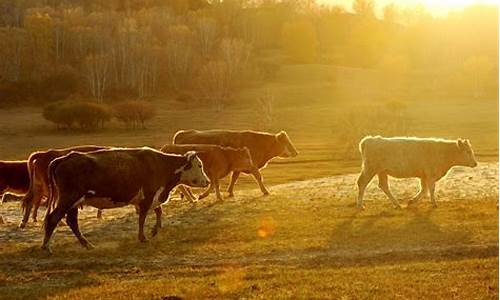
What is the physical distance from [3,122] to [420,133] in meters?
44.7

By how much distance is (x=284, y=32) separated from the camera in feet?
511

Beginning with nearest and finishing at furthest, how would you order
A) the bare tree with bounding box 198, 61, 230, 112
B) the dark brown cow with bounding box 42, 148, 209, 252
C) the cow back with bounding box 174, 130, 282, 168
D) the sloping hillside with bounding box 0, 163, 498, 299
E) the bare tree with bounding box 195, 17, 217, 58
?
the sloping hillside with bounding box 0, 163, 498, 299, the dark brown cow with bounding box 42, 148, 209, 252, the cow back with bounding box 174, 130, 282, 168, the bare tree with bounding box 198, 61, 230, 112, the bare tree with bounding box 195, 17, 217, 58

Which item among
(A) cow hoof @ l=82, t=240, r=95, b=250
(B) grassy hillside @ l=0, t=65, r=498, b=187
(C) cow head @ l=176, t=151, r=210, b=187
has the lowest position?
(B) grassy hillside @ l=0, t=65, r=498, b=187

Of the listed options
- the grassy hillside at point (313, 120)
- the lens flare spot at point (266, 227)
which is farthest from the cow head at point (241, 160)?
the grassy hillside at point (313, 120)

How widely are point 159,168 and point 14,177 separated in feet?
22.1

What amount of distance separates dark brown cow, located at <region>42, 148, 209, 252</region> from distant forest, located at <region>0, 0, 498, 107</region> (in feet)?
274

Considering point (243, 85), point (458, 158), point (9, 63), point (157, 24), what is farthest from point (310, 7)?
point (458, 158)

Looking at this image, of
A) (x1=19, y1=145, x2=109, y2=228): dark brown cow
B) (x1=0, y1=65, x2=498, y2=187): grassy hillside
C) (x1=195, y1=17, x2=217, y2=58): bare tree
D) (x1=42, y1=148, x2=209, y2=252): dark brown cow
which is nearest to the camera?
(x1=42, y1=148, x2=209, y2=252): dark brown cow

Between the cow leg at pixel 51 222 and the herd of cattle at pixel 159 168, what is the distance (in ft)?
0.07

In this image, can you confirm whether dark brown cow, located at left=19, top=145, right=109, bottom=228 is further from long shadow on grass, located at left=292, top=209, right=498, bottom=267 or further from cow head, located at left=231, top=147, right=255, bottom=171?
long shadow on grass, located at left=292, top=209, right=498, bottom=267

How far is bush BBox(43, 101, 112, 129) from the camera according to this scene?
81.6 metres

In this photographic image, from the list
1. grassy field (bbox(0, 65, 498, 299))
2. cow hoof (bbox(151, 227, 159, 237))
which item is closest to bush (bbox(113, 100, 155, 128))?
grassy field (bbox(0, 65, 498, 299))

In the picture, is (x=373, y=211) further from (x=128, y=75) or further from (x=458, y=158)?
A: (x=128, y=75)

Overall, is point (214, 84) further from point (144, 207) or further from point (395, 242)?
point (395, 242)
